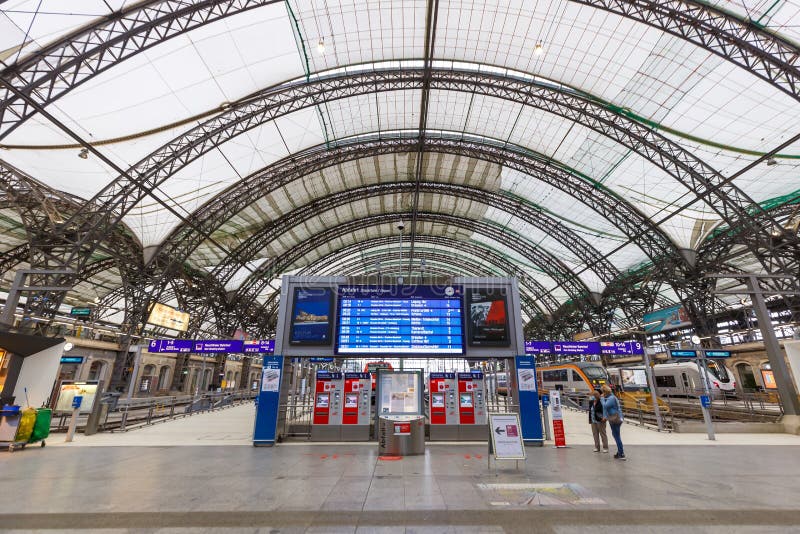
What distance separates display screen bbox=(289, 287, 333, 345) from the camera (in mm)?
11195

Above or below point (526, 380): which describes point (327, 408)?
below

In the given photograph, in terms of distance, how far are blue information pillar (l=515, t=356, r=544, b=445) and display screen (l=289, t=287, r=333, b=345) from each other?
20.2ft

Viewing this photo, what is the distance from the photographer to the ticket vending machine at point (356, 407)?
11.4 m

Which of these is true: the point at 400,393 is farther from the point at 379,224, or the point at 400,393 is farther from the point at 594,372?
the point at 379,224

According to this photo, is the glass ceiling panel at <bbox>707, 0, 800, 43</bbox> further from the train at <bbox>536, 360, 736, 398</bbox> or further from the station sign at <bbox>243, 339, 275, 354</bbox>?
the station sign at <bbox>243, 339, 275, 354</bbox>

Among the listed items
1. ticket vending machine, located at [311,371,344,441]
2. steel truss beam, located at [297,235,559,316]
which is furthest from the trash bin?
steel truss beam, located at [297,235,559,316]

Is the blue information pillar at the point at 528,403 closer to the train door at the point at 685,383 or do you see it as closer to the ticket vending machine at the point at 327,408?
the ticket vending machine at the point at 327,408

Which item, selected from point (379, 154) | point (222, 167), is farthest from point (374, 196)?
point (222, 167)

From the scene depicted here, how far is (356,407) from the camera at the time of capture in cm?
1162

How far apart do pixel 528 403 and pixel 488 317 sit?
283 centimetres

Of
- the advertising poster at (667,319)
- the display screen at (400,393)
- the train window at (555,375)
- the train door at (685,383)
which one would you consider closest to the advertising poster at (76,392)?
the display screen at (400,393)

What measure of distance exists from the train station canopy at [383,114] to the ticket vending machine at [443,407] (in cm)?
1467

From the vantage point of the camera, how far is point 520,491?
5.62 meters

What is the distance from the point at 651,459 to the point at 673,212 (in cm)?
2070
